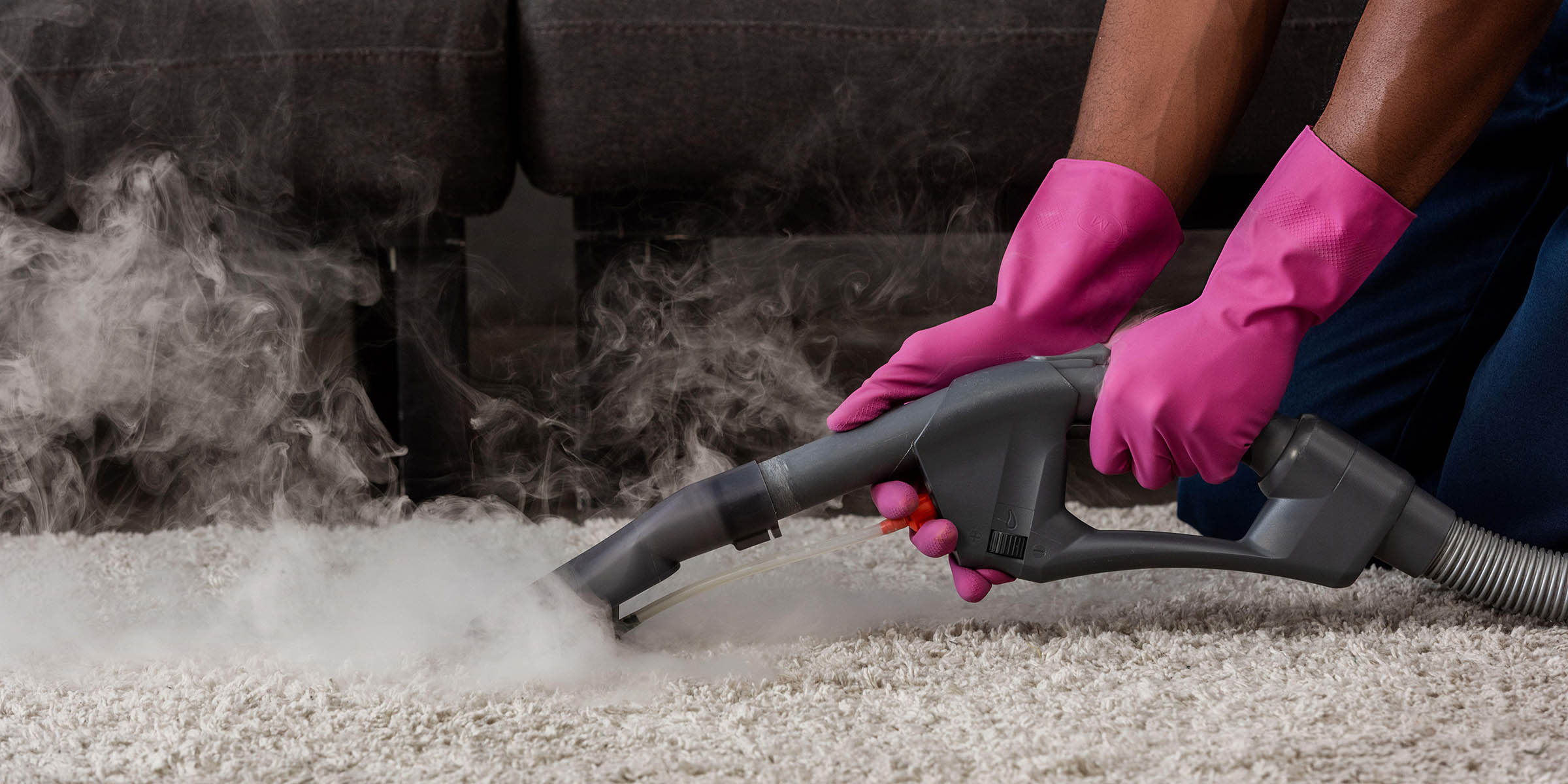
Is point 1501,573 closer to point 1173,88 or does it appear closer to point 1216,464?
point 1216,464

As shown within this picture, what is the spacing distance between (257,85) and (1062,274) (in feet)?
2.44

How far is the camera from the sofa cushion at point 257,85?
0.99 m

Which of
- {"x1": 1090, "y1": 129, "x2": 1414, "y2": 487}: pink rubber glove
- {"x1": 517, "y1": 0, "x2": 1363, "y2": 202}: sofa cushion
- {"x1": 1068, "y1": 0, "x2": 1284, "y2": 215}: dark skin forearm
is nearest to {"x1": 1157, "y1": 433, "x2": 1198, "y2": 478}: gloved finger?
{"x1": 1090, "y1": 129, "x2": 1414, "y2": 487}: pink rubber glove

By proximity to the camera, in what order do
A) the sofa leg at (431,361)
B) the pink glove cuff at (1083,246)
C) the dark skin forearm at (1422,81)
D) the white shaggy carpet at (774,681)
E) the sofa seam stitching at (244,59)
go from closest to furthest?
the white shaggy carpet at (774,681), the dark skin forearm at (1422,81), the pink glove cuff at (1083,246), the sofa seam stitching at (244,59), the sofa leg at (431,361)

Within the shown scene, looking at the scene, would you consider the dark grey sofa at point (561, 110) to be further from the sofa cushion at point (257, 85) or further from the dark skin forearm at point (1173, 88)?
the dark skin forearm at point (1173, 88)

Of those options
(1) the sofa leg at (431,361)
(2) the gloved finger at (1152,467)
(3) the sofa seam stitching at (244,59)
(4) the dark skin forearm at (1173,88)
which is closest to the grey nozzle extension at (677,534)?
(2) the gloved finger at (1152,467)

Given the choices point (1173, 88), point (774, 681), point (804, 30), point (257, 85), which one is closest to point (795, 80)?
point (804, 30)

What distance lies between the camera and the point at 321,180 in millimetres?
1029

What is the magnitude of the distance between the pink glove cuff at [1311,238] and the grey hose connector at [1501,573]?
0.56ft

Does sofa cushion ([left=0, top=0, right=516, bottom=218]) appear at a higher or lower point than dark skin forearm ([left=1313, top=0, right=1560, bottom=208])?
lower

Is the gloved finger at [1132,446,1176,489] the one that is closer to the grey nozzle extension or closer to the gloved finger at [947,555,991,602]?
the gloved finger at [947,555,991,602]

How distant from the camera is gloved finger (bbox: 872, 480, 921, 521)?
26.3 inches

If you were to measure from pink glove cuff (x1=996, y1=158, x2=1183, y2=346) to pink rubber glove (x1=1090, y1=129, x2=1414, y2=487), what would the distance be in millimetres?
78

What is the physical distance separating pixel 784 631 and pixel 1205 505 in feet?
1.61
